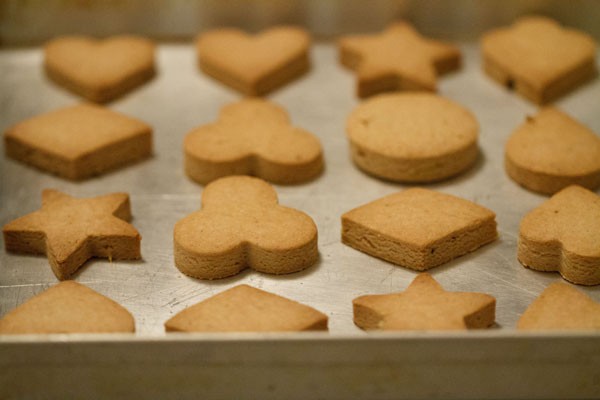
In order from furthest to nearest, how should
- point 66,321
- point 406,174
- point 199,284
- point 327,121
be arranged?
point 327,121 → point 406,174 → point 199,284 → point 66,321

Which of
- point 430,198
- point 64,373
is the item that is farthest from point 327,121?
point 64,373

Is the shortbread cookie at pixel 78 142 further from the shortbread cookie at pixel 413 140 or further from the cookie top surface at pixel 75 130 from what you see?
the shortbread cookie at pixel 413 140

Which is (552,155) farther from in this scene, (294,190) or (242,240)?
(242,240)

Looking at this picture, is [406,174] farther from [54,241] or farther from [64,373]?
[64,373]

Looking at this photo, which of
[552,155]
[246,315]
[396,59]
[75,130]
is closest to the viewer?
[246,315]

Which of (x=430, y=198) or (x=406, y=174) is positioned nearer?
(x=430, y=198)

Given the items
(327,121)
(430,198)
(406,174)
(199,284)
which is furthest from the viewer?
(327,121)

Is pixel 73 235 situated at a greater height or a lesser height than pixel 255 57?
lesser

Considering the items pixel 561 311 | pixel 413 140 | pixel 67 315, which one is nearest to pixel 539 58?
pixel 413 140
